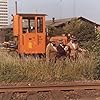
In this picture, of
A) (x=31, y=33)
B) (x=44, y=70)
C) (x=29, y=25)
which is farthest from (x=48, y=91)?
(x=29, y=25)

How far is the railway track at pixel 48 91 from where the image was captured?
395 inches

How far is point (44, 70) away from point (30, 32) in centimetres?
554

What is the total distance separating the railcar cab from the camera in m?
17.6

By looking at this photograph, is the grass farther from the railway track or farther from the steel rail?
the steel rail

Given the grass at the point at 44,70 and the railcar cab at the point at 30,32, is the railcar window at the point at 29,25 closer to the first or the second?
the railcar cab at the point at 30,32

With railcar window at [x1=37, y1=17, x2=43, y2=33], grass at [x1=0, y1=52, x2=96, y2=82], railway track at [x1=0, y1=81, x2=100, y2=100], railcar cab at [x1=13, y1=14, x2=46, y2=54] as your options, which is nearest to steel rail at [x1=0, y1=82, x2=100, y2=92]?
railway track at [x1=0, y1=81, x2=100, y2=100]

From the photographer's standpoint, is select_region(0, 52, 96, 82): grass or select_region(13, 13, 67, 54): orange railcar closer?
select_region(0, 52, 96, 82): grass

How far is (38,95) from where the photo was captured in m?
10.2

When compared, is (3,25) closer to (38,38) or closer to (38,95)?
(38,38)

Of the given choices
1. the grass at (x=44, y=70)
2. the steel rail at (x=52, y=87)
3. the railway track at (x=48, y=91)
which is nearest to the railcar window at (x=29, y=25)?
the grass at (x=44, y=70)

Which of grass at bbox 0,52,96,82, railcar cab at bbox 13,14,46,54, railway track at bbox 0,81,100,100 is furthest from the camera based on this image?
railcar cab at bbox 13,14,46,54

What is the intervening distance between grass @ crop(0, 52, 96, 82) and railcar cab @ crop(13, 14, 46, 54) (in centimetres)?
441

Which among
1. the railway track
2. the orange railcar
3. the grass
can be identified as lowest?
the railway track

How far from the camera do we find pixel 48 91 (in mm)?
10594
